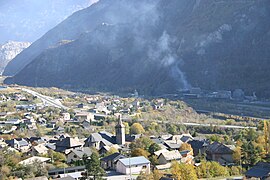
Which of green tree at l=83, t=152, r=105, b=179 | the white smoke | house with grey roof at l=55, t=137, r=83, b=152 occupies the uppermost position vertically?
the white smoke

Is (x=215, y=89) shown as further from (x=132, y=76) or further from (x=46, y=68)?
(x=46, y=68)

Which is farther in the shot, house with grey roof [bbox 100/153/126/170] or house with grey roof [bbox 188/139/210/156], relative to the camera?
house with grey roof [bbox 188/139/210/156]

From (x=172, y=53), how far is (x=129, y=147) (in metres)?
89.5

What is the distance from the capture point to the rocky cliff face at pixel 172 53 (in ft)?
341

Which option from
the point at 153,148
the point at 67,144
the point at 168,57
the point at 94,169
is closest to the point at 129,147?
the point at 153,148

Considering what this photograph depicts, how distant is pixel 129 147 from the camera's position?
3941cm

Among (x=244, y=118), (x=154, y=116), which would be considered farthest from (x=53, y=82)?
(x=244, y=118)

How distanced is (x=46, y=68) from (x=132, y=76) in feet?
166

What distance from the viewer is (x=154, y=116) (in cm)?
6719

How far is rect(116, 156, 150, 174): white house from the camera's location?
1283 inches

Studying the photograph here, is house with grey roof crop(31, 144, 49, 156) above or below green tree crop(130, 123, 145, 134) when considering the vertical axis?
below

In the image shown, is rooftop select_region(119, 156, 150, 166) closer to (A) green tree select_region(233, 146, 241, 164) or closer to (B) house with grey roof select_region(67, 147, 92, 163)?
(B) house with grey roof select_region(67, 147, 92, 163)

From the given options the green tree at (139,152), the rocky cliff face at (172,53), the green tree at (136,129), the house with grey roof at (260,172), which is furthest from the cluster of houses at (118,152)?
the rocky cliff face at (172,53)

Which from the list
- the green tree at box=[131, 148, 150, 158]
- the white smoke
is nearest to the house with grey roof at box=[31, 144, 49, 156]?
the green tree at box=[131, 148, 150, 158]
